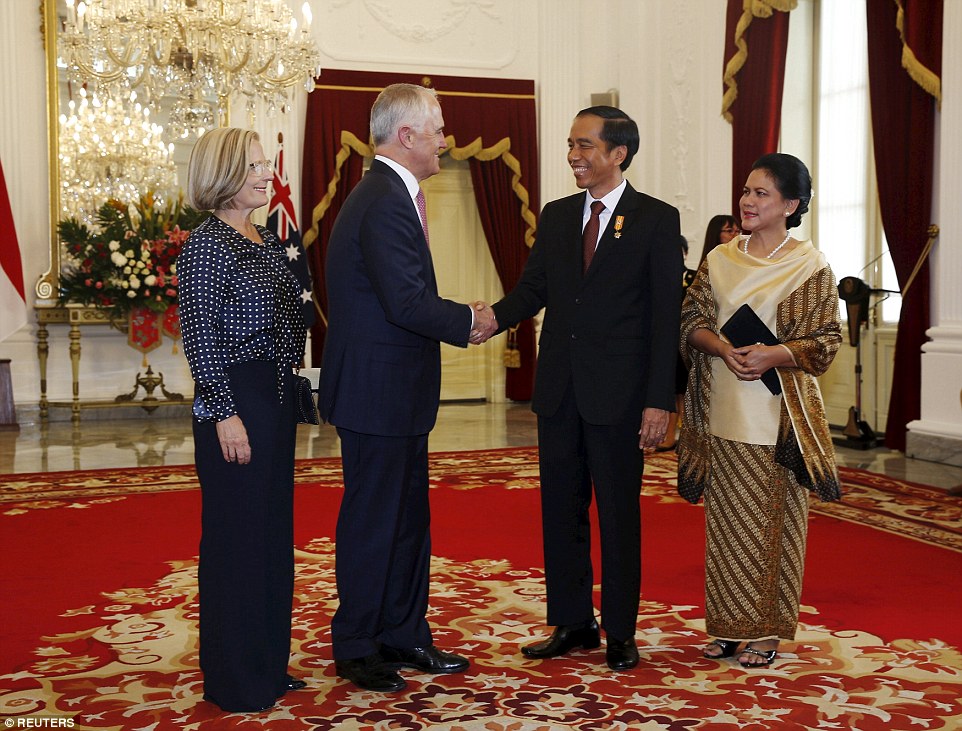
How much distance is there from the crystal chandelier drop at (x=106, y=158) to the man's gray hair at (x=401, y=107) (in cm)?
752

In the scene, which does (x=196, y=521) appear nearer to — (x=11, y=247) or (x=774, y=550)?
(x=774, y=550)

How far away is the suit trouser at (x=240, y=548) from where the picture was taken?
282 centimetres

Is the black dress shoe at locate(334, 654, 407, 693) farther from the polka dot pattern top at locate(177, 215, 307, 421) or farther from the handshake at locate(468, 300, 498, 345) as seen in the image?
the handshake at locate(468, 300, 498, 345)

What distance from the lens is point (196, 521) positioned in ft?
17.4

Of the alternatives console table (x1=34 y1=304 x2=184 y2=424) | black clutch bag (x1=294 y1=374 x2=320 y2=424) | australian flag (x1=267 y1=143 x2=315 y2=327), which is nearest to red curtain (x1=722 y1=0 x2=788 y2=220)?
australian flag (x1=267 y1=143 x2=315 y2=327)

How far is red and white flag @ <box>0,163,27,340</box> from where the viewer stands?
8.71 m

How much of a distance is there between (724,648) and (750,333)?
3.19 feet

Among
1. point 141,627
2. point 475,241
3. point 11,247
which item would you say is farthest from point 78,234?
point 141,627

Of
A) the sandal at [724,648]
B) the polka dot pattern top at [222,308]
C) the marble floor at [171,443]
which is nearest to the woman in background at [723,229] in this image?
the marble floor at [171,443]

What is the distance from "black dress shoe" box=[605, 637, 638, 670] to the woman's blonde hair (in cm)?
171

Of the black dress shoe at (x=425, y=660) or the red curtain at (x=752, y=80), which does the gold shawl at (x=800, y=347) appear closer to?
the black dress shoe at (x=425, y=660)

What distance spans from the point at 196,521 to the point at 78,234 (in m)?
5.20

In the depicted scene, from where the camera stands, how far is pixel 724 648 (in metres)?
3.28

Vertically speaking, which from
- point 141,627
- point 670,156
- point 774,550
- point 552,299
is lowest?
point 141,627
